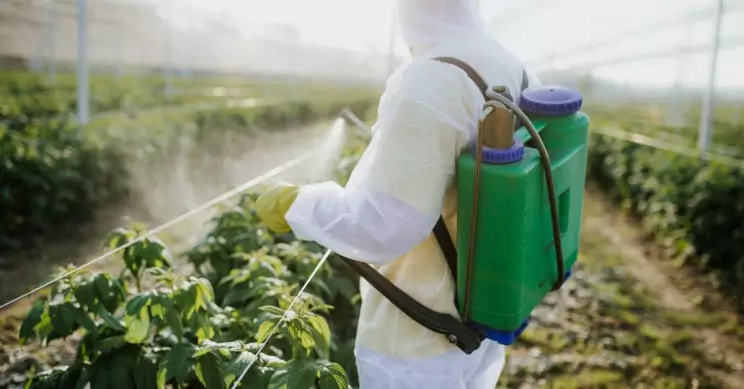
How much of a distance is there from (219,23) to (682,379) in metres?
11.0

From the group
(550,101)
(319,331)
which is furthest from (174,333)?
(550,101)

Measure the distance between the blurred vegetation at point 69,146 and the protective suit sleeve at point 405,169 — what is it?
12.7ft

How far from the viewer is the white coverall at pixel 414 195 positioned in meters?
1.49

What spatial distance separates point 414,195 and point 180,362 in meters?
0.72

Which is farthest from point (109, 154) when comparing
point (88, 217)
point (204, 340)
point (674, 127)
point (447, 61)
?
point (674, 127)

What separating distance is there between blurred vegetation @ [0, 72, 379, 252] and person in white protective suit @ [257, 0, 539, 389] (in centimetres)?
378

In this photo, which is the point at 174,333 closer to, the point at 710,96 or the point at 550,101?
the point at 550,101

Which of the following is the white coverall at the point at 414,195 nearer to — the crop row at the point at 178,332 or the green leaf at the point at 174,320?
the crop row at the point at 178,332

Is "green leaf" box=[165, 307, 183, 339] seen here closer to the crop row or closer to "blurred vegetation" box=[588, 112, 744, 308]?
the crop row

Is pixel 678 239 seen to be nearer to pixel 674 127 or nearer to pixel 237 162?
pixel 674 127

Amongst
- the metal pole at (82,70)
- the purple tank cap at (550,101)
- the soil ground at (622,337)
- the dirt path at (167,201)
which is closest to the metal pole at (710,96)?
the soil ground at (622,337)

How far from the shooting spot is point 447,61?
1540mm

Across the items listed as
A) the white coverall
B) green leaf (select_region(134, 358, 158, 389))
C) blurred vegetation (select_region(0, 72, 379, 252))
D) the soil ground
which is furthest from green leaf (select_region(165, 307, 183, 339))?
blurred vegetation (select_region(0, 72, 379, 252))

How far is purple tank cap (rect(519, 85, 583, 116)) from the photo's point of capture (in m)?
1.78
